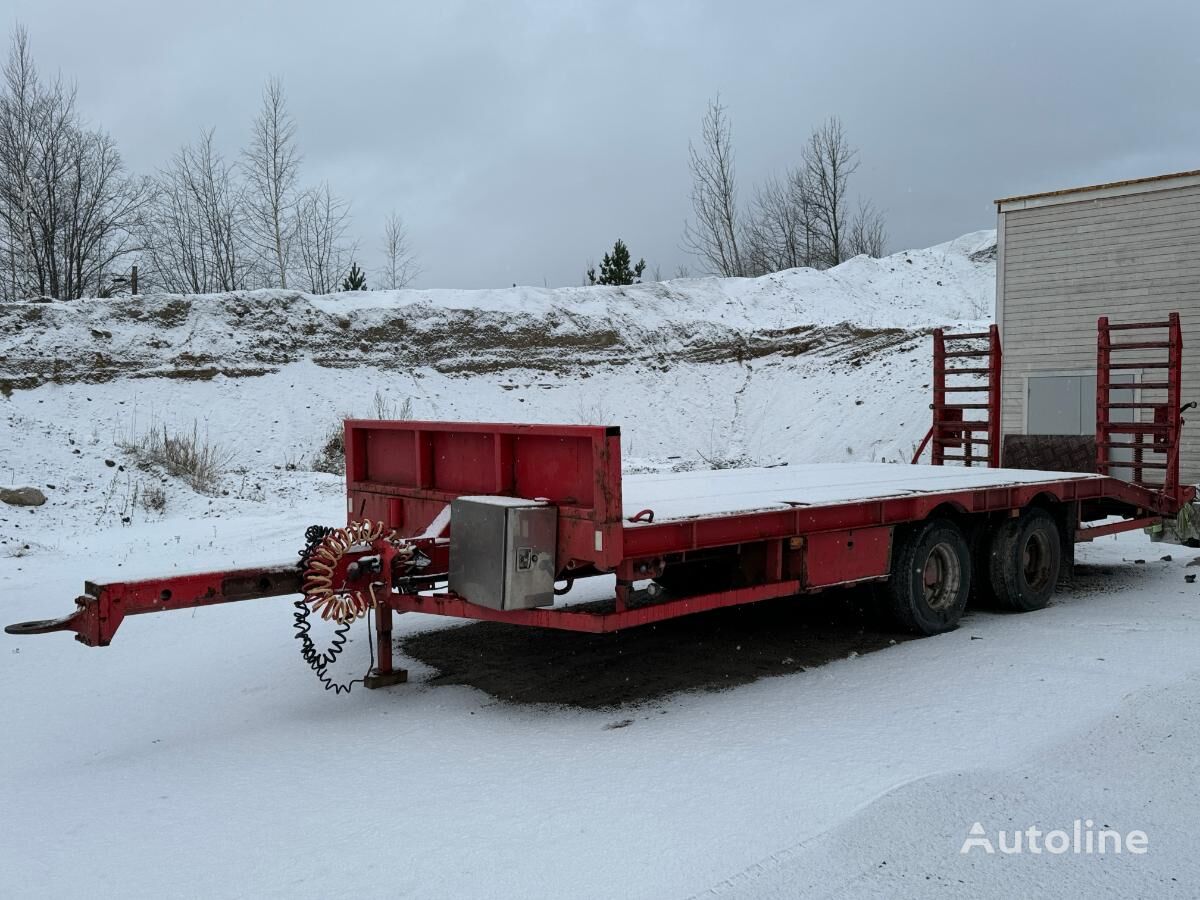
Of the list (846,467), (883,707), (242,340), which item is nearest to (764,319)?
(242,340)

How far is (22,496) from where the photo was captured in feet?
38.0

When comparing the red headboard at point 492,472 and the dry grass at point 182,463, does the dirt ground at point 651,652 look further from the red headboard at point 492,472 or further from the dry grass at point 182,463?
the dry grass at point 182,463

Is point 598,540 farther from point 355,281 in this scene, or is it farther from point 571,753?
point 355,281

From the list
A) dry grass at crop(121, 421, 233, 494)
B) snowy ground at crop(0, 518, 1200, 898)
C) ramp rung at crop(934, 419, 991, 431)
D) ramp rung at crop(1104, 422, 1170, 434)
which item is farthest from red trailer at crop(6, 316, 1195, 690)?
dry grass at crop(121, 421, 233, 494)

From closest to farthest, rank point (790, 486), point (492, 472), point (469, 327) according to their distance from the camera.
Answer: point (492, 472), point (790, 486), point (469, 327)

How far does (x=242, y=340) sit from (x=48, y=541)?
17.7 metres

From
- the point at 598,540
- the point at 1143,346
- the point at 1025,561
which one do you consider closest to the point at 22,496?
A: the point at 598,540

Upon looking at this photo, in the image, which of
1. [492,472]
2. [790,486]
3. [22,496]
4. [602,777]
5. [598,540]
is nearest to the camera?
[602,777]

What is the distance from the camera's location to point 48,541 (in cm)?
1060

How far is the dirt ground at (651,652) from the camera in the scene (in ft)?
19.9

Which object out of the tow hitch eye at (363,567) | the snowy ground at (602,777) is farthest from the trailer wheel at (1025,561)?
the tow hitch eye at (363,567)

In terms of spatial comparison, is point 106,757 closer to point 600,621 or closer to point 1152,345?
point 600,621

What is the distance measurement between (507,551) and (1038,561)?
17.4ft

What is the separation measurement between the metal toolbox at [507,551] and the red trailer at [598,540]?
0.03ft
